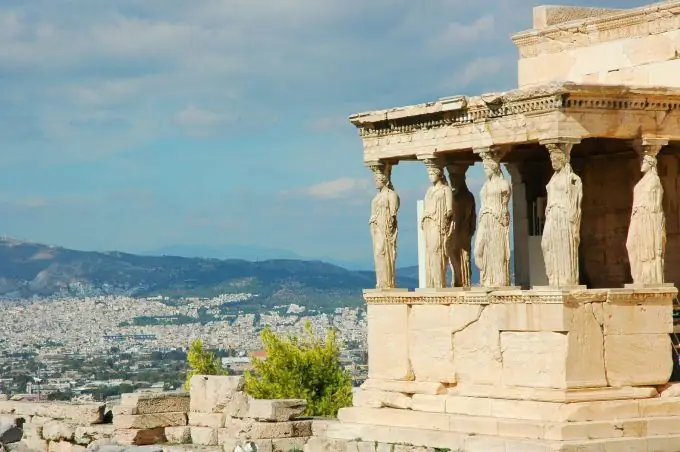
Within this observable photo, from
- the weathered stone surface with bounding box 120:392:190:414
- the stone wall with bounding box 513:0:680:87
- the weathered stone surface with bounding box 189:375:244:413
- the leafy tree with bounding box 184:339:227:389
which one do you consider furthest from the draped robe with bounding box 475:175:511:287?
the leafy tree with bounding box 184:339:227:389

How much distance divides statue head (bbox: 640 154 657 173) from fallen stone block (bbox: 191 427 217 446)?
711 centimetres

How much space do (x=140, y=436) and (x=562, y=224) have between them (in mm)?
7393

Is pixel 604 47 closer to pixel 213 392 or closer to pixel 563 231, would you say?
pixel 563 231

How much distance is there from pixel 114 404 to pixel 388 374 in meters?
5.22

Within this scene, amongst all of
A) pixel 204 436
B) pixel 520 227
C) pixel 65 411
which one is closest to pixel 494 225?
pixel 520 227

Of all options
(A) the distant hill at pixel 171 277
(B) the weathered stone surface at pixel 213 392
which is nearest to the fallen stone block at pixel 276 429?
(B) the weathered stone surface at pixel 213 392

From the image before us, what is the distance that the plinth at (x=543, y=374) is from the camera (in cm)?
1936

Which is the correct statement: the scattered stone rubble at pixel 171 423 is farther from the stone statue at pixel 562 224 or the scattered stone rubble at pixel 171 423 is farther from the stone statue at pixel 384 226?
the stone statue at pixel 562 224

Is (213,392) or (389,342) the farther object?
(213,392)

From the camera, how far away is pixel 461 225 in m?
22.3

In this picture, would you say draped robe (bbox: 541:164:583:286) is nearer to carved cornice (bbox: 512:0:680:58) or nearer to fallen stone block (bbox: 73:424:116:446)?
carved cornice (bbox: 512:0:680:58)

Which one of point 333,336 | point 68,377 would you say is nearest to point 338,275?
point 68,377

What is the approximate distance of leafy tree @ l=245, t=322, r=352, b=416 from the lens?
3866 centimetres

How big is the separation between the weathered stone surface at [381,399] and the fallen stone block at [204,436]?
2751 mm
